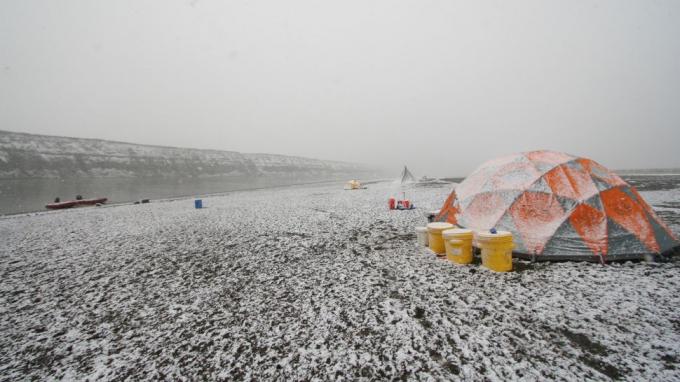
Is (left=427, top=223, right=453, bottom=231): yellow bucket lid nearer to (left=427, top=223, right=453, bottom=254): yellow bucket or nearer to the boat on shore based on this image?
(left=427, top=223, right=453, bottom=254): yellow bucket

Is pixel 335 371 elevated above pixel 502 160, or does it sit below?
below

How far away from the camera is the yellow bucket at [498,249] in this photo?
5719 mm

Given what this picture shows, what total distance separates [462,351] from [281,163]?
186m

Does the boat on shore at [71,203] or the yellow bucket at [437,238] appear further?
the boat on shore at [71,203]

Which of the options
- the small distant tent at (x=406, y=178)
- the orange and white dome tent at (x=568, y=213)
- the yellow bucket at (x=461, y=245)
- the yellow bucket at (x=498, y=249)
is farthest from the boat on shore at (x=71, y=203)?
the small distant tent at (x=406, y=178)

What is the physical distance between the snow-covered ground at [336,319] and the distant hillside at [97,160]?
9410 cm

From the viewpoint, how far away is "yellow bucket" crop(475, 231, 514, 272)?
5.72m

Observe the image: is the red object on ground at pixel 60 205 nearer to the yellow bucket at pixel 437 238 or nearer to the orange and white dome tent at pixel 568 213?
the yellow bucket at pixel 437 238

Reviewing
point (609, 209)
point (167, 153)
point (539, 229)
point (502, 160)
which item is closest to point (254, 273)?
point (539, 229)

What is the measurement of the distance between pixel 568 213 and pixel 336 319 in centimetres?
622

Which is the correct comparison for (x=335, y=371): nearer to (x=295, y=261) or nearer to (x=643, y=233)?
(x=295, y=261)

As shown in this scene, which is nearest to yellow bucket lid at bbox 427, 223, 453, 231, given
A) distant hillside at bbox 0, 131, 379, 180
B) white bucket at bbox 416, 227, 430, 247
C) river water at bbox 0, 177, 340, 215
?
white bucket at bbox 416, 227, 430, 247

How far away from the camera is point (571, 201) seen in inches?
254

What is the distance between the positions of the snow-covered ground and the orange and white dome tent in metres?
0.53
